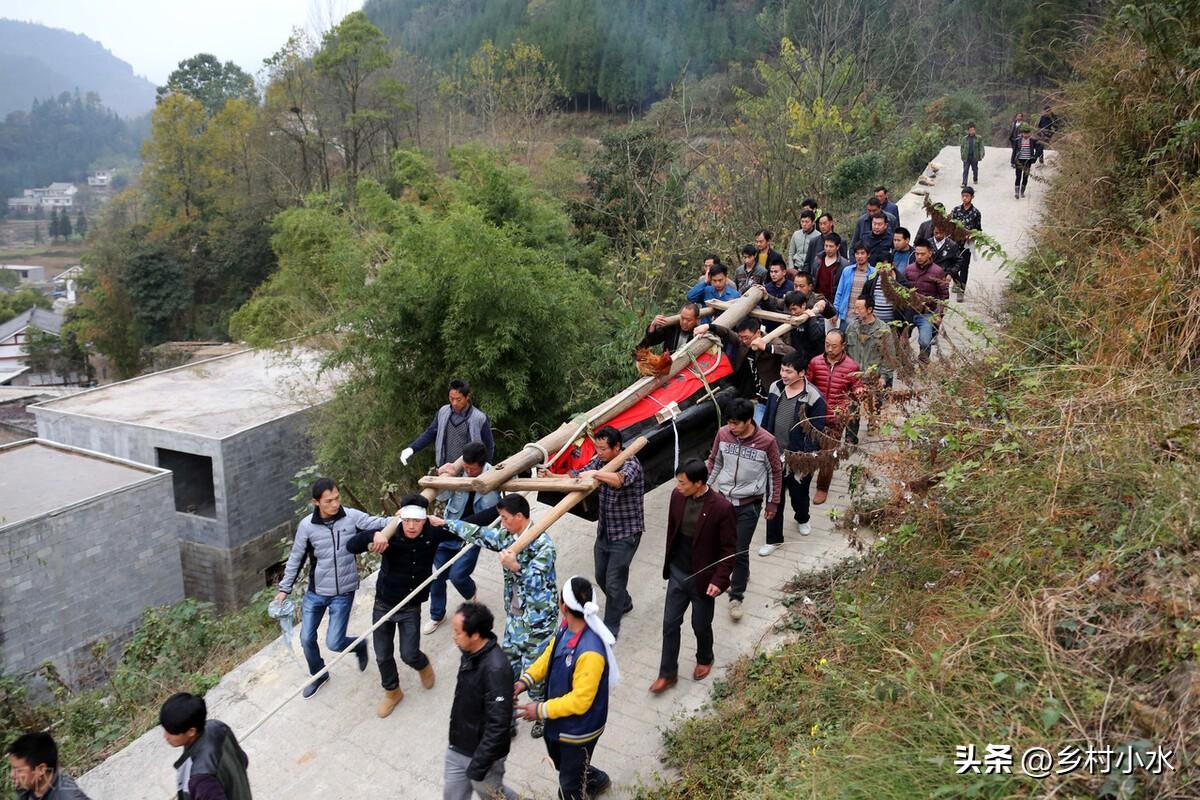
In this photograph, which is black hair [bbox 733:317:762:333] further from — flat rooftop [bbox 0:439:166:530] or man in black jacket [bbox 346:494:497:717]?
flat rooftop [bbox 0:439:166:530]

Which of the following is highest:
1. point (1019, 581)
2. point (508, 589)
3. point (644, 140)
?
point (644, 140)

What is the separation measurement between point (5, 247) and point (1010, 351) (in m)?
136

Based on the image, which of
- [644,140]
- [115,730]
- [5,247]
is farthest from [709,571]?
[5,247]

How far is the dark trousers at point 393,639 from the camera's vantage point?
541 cm

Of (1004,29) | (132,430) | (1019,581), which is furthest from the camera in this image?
(1004,29)

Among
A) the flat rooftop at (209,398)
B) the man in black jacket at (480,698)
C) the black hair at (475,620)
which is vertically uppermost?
the black hair at (475,620)

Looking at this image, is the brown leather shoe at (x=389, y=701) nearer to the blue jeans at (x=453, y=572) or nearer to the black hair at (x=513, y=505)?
the blue jeans at (x=453, y=572)

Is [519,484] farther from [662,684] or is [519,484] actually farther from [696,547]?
[662,684]

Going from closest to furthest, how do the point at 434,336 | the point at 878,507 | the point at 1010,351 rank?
the point at 878,507
the point at 1010,351
the point at 434,336

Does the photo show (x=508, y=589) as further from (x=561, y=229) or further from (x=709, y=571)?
(x=561, y=229)

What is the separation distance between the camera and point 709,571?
16.4ft

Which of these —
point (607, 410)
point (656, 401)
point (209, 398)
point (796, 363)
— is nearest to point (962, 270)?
point (796, 363)

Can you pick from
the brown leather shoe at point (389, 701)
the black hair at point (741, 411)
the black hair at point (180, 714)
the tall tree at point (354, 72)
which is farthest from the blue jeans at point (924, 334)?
the tall tree at point (354, 72)

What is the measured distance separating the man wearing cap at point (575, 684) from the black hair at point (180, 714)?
1.44 metres
